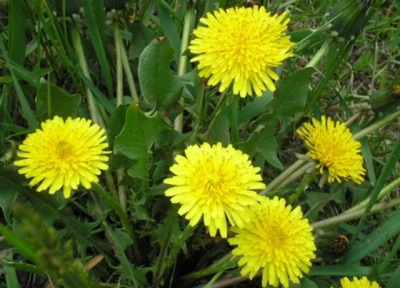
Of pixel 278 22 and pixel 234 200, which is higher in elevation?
pixel 278 22

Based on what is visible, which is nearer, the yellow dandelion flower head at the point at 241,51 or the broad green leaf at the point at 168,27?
the yellow dandelion flower head at the point at 241,51

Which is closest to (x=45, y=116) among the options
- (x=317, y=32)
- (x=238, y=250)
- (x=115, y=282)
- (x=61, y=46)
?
(x=61, y=46)

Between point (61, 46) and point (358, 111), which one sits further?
point (358, 111)

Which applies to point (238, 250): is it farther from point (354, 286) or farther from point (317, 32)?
point (317, 32)

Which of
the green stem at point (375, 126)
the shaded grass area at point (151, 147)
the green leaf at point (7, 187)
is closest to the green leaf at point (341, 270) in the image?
the shaded grass area at point (151, 147)

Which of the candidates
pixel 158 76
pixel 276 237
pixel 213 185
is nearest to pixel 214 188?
pixel 213 185

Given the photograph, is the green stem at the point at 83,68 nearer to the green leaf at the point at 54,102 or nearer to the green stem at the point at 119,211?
the green leaf at the point at 54,102

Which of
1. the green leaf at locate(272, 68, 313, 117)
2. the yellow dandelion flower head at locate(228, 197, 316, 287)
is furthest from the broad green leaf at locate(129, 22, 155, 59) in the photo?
the yellow dandelion flower head at locate(228, 197, 316, 287)
